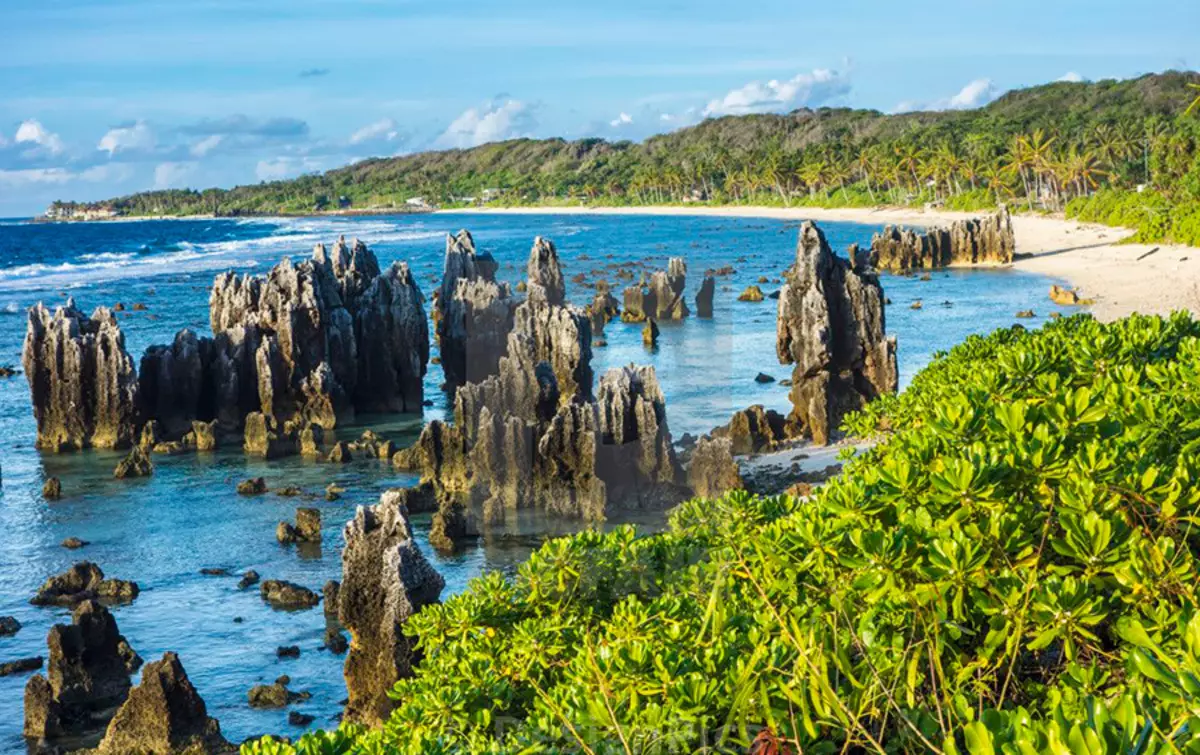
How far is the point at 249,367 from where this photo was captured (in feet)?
126

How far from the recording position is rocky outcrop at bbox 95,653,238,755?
55.2 feet

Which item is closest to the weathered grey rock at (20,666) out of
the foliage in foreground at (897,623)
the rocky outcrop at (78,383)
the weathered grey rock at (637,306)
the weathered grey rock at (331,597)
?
the weathered grey rock at (331,597)

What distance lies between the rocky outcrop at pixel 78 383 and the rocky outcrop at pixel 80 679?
18.3 m

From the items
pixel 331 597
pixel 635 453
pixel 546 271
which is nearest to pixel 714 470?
pixel 635 453

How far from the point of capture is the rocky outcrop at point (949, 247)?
281 feet

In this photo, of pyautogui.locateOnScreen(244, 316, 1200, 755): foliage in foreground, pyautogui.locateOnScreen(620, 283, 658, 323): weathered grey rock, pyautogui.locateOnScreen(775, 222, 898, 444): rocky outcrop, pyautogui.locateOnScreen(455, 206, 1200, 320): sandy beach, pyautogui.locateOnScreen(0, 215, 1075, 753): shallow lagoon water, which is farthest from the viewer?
pyautogui.locateOnScreen(620, 283, 658, 323): weathered grey rock

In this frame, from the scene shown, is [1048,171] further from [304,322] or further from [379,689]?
[379,689]

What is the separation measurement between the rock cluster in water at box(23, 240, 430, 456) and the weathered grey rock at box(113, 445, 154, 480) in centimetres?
222

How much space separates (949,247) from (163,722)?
7984 cm

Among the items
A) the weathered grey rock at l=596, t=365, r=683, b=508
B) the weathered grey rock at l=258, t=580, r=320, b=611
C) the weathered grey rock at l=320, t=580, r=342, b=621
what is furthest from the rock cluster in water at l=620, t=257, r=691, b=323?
the weathered grey rock at l=320, t=580, r=342, b=621

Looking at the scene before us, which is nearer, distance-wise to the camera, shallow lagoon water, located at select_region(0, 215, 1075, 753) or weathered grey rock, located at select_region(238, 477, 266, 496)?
shallow lagoon water, located at select_region(0, 215, 1075, 753)

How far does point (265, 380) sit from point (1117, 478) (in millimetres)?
33553

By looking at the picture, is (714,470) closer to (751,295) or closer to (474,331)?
(474,331)

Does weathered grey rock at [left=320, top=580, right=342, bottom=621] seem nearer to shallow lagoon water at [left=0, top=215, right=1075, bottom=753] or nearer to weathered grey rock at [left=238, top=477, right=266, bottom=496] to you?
shallow lagoon water at [left=0, top=215, right=1075, bottom=753]
